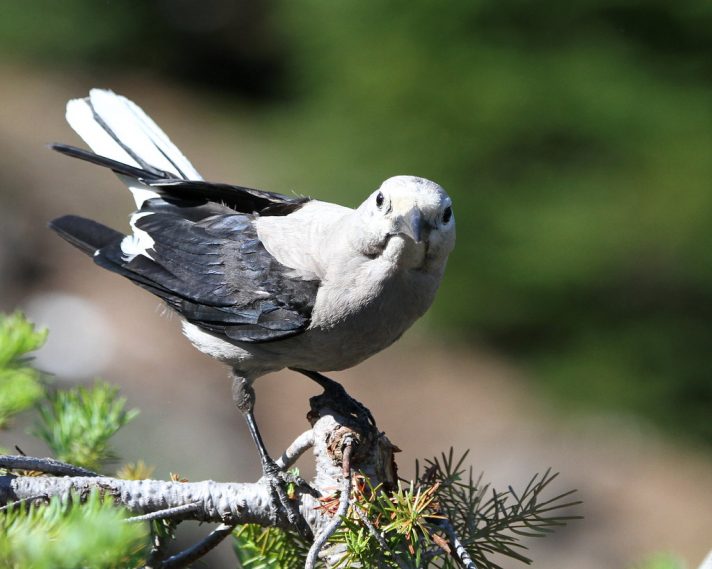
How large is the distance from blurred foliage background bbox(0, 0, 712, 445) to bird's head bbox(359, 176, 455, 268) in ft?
13.9

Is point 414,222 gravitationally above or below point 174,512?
above

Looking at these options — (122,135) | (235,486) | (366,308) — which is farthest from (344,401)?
(122,135)

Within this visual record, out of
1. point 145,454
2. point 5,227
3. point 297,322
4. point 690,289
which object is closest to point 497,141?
point 690,289

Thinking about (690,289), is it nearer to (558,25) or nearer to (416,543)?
(558,25)

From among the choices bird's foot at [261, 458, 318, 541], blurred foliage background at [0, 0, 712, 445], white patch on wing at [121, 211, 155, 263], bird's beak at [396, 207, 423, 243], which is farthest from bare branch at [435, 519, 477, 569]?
blurred foliage background at [0, 0, 712, 445]

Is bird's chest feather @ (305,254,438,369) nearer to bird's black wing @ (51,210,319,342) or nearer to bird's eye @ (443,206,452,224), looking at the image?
bird's black wing @ (51,210,319,342)

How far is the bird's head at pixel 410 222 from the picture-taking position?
2.24 meters

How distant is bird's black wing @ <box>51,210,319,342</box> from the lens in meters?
2.67

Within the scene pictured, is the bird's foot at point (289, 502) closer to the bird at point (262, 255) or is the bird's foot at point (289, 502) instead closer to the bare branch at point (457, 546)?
the bird at point (262, 255)

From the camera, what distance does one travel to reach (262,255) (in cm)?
284

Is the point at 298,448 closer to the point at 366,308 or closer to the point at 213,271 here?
the point at 366,308

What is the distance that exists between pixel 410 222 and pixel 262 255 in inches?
28.8

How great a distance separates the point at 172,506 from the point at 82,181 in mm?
6881

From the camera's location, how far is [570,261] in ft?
21.5
